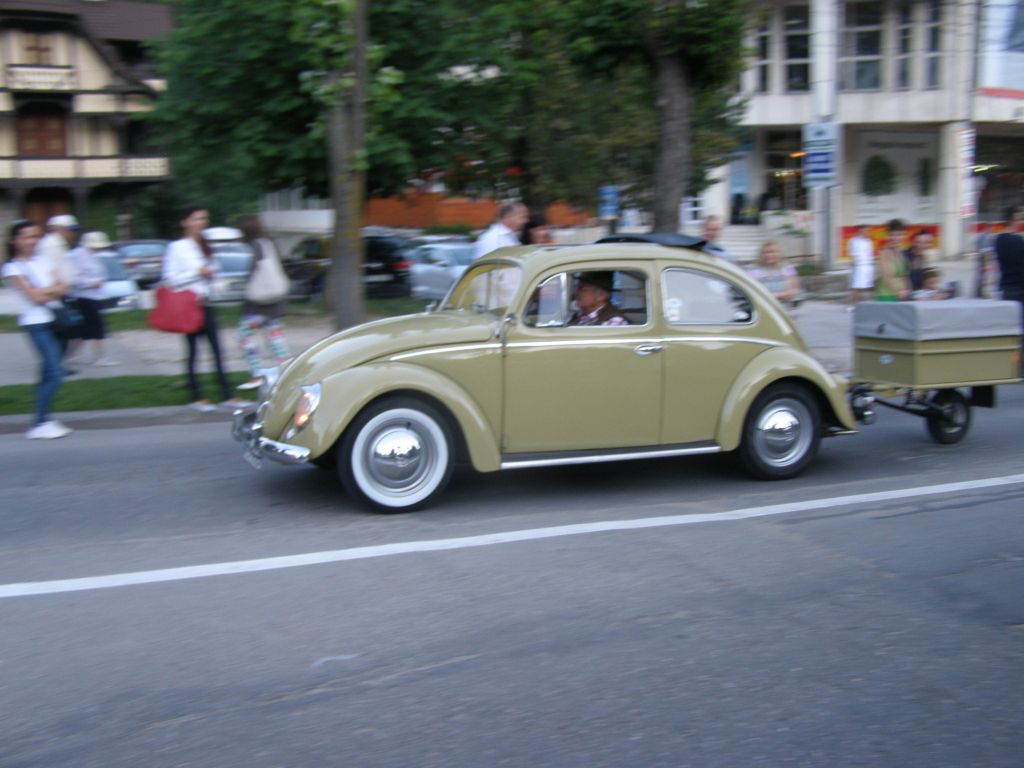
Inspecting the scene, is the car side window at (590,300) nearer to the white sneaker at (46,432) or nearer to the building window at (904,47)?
the white sneaker at (46,432)

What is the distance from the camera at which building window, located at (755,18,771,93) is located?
30109 millimetres

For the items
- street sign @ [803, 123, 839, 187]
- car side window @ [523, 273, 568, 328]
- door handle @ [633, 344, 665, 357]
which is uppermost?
street sign @ [803, 123, 839, 187]

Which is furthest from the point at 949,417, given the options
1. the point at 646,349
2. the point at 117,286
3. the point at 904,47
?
the point at 904,47

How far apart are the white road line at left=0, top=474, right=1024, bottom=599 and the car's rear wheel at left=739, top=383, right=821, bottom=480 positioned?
514 millimetres

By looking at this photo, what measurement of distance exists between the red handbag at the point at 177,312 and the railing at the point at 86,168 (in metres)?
33.2

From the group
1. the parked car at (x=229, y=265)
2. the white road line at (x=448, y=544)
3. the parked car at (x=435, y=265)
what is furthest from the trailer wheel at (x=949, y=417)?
the parked car at (x=229, y=265)

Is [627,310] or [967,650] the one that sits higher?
[627,310]

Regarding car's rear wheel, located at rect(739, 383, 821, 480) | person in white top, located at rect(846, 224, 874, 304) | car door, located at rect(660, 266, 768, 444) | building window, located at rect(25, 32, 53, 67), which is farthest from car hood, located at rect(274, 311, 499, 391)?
building window, located at rect(25, 32, 53, 67)

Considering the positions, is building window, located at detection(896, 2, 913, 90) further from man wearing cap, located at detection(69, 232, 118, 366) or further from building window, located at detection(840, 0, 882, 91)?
man wearing cap, located at detection(69, 232, 118, 366)

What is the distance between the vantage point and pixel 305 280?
22438 millimetres

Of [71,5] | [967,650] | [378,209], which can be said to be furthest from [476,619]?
[71,5]

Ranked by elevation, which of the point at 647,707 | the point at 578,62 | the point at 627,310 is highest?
the point at 578,62

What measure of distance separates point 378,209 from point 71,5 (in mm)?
13580

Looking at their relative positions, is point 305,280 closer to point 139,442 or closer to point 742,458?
point 139,442
